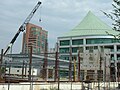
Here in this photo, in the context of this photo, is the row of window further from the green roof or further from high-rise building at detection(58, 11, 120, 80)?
the green roof

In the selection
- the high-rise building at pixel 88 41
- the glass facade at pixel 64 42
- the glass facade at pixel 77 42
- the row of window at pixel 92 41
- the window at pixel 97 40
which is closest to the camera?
the high-rise building at pixel 88 41

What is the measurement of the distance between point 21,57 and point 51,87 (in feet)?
68.7

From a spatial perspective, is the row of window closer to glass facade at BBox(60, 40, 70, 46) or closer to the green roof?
glass facade at BBox(60, 40, 70, 46)

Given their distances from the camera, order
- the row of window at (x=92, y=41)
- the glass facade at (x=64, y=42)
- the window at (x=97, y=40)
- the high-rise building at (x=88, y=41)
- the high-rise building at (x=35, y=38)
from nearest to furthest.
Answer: the high-rise building at (x=88, y=41) → the high-rise building at (x=35, y=38) → the window at (x=97, y=40) → the row of window at (x=92, y=41) → the glass facade at (x=64, y=42)

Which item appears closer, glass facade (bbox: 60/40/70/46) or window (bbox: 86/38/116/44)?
window (bbox: 86/38/116/44)

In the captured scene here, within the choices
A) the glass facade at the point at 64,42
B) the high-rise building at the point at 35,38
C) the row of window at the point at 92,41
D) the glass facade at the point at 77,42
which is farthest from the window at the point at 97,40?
the high-rise building at the point at 35,38

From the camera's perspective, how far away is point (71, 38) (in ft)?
258

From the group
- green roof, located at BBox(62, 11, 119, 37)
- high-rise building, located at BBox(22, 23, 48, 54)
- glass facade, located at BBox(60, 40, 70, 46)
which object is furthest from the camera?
green roof, located at BBox(62, 11, 119, 37)

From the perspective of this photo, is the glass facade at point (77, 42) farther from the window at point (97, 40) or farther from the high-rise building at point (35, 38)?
the high-rise building at point (35, 38)

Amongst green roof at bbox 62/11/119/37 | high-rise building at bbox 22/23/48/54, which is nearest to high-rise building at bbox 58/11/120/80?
green roof at bbox 62/11/119/37

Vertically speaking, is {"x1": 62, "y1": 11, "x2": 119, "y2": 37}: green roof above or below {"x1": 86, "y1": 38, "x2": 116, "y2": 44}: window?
above

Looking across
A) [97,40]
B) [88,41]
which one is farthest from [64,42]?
[97,40]

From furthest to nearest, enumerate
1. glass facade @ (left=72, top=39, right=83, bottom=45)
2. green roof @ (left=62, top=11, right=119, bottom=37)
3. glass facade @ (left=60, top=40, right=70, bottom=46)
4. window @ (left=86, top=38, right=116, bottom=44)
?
green roof @ (left=62, top=11, right=119, bottom=37), glass facade @ (left=60, top=40, right=70, bottom=46), glass facade @ (left=72, top=39, right=83, bottom=45), window @ (left=86, top=38, right=116, bottom=44)

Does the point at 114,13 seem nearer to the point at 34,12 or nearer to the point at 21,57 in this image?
the point at 21,57
